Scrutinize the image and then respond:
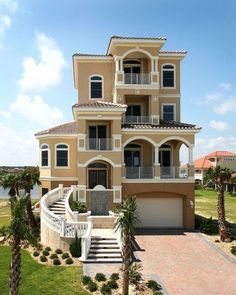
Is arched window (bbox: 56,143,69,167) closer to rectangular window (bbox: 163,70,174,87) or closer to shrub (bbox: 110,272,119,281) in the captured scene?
rectangular window (bbox: 163,70,174,87)

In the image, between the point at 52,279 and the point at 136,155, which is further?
the point at 136,155

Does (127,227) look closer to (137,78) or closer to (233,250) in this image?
(233,250)

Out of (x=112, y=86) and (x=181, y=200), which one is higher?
(x=112, y=86)

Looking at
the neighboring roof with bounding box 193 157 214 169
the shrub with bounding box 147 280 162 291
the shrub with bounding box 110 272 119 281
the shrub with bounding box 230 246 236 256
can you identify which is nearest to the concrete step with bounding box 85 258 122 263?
the shrub with bounding box 110 272 119 281

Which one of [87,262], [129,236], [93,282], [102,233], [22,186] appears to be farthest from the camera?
[22,186]

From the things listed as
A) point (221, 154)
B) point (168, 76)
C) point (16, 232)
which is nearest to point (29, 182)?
point (168, 76)

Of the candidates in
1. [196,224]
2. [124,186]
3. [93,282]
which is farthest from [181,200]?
[93,282]

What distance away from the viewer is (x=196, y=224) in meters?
32.6

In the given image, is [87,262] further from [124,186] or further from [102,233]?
[124,186]

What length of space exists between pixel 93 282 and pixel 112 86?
22096 millimetres

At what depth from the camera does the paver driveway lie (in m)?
18.4

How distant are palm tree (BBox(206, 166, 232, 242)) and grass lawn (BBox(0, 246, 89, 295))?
38.0 feet

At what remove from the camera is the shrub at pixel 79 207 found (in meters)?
29.5

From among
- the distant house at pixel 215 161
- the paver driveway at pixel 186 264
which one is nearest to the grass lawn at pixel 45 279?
the paver driveway at pixel 186 264
